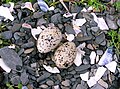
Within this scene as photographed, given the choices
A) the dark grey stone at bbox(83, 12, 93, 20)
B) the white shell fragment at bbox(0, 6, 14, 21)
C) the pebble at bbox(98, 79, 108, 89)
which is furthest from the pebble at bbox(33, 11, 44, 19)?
the pebble at bbox(98, 79, 108, 89)

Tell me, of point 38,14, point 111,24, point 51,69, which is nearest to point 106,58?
point 111,24

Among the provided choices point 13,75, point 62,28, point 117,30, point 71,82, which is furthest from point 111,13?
point 13,75

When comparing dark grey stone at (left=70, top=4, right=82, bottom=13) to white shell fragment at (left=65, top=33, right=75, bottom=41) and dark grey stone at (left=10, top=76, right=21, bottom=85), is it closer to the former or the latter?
white shell fragment at (left=65, top=33, right=75, bottom=41)

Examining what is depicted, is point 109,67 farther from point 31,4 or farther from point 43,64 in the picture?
point 31,4

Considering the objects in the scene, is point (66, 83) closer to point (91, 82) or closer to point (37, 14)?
point (91, 82)

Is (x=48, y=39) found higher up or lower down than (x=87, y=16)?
lower down

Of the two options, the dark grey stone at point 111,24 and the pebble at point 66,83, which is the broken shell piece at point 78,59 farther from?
the dark grey stone at point 111,24
